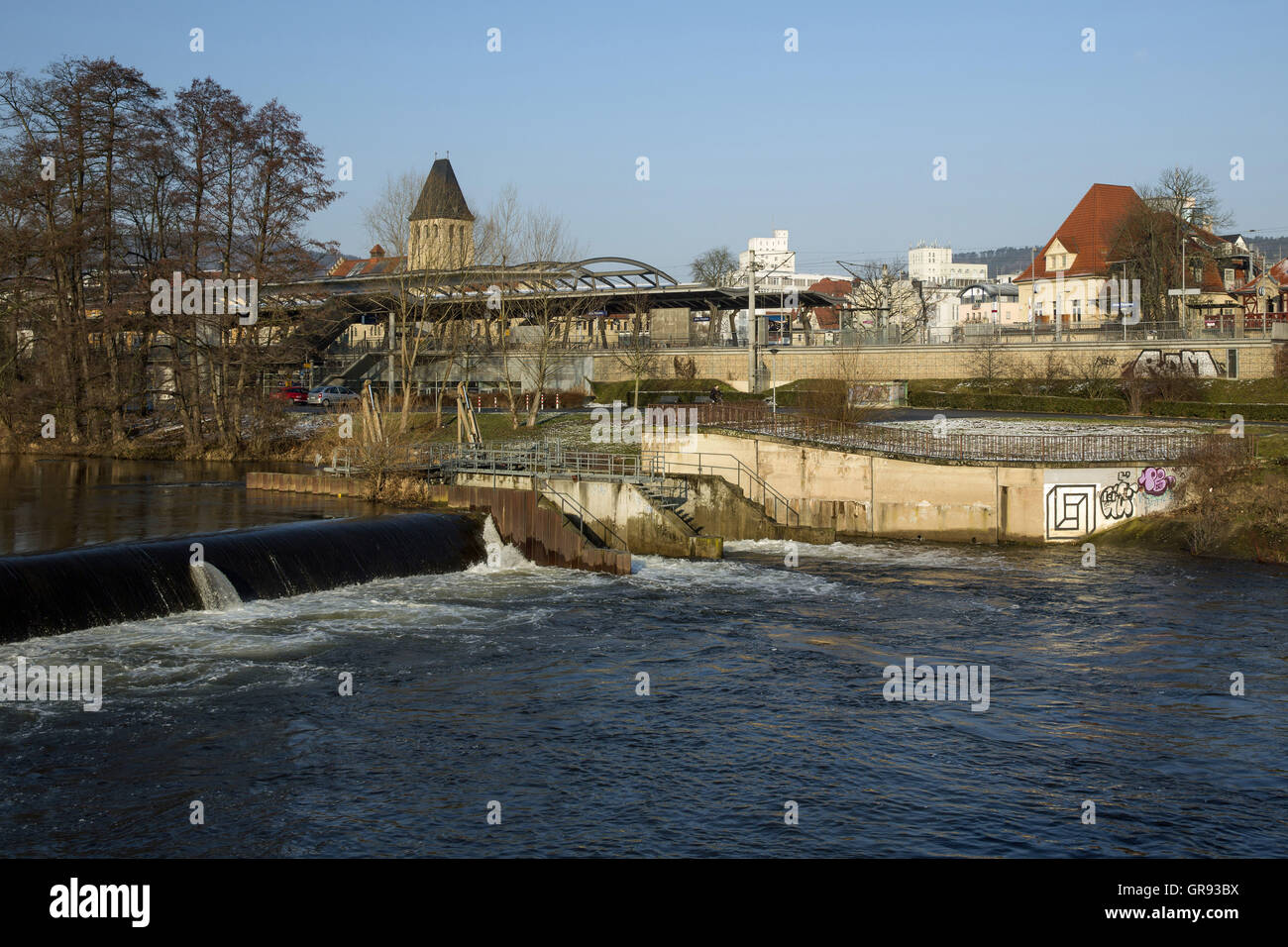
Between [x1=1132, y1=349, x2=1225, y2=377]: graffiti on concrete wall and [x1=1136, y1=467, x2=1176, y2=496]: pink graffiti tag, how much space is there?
22710 millimetres

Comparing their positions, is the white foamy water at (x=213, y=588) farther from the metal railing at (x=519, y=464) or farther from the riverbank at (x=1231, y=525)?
the riverbank at (x=1231, y=525)

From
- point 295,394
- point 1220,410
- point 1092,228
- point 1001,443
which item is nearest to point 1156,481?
point 1001,443

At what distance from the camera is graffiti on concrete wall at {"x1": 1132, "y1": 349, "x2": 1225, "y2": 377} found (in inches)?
2323

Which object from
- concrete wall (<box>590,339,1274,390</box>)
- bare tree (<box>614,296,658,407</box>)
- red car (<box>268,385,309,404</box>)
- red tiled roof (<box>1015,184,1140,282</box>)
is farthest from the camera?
red tiled roof (<box>1015,184,1140,282</box>)

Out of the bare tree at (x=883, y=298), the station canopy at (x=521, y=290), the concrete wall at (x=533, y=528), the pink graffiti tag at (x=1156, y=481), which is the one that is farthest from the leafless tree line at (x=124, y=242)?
the bare tree at (x=883, y=298)

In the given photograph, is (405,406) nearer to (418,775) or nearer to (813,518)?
A: (813,518)

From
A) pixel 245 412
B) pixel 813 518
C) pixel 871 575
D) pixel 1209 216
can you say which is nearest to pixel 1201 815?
pixel 871 575

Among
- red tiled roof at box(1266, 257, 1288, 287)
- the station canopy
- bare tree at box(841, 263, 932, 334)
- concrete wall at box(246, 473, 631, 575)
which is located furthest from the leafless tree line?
red tiled roof at box(1266, 257, 1288, 287)

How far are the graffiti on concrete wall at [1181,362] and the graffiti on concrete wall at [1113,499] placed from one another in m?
22.9

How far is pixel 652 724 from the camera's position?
1878 cm

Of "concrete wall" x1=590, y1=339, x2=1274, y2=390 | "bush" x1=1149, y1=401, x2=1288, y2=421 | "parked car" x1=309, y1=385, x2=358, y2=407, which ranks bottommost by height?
"bush" x1=1149, y1=401, x2=1288, y2=421

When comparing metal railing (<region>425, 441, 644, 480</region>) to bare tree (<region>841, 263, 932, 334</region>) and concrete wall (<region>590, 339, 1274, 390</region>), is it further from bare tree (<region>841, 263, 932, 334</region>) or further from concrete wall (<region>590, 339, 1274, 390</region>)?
bare tree (<region>841, 263, 932, 334</region>)

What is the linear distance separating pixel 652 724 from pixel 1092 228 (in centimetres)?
9597

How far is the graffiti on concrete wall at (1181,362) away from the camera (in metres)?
59.0
